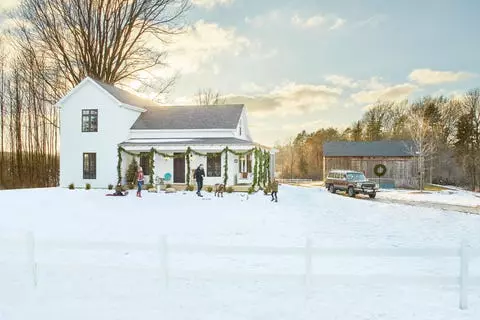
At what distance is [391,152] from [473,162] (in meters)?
8.64

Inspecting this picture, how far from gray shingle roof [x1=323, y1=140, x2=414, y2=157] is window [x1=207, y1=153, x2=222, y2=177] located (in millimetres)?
15861

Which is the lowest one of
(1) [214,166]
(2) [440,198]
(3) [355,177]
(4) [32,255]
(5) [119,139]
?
(2) [440,198]

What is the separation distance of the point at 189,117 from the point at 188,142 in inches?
186

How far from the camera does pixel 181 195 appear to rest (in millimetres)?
23703

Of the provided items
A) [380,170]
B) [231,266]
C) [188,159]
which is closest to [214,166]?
[188,159]

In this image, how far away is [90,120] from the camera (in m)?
29.2

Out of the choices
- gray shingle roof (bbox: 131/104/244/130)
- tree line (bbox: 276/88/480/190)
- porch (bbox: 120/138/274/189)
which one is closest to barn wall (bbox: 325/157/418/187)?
tree line (bbox: 276/88/480/190)

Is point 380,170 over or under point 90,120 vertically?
under

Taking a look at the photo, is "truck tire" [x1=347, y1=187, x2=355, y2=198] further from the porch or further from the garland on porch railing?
the porch

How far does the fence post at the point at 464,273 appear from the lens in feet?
20.1

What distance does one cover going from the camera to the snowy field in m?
6.26

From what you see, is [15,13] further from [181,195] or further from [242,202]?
[242,202]

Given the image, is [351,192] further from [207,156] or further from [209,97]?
[209,97]

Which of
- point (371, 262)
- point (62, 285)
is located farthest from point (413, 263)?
point (62, 285)
